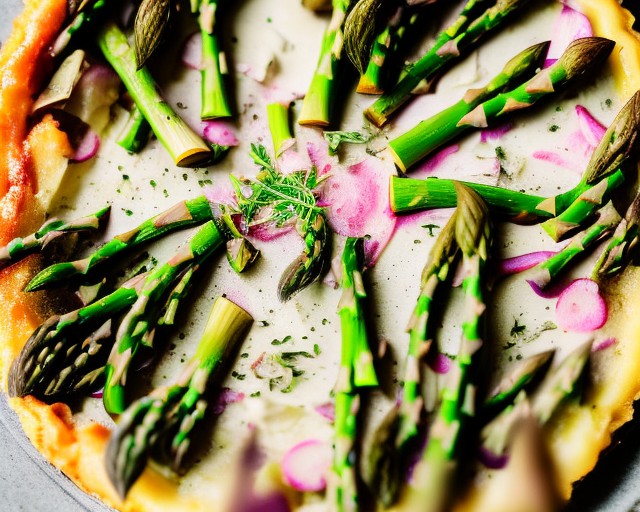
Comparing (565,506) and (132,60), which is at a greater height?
(132,60)

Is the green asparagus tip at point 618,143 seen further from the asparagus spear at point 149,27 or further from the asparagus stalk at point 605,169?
the asparagus spear at point 149,27

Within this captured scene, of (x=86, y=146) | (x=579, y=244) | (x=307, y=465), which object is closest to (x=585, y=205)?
(x=579, y=244)

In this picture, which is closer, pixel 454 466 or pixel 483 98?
pixel 454 466

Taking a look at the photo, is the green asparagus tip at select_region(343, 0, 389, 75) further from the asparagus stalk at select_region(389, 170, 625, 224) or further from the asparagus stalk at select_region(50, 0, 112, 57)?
the asparagus stalk at select_region(50, 0, 112, 57)

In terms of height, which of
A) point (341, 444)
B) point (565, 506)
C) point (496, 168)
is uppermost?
point (496, 168)

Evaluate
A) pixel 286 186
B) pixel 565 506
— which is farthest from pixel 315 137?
pixel 565 506

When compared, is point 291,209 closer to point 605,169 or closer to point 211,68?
point 211,68

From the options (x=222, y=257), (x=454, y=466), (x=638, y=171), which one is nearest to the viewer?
(x=454, y=466)

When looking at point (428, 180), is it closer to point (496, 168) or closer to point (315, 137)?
point (496, 168)
